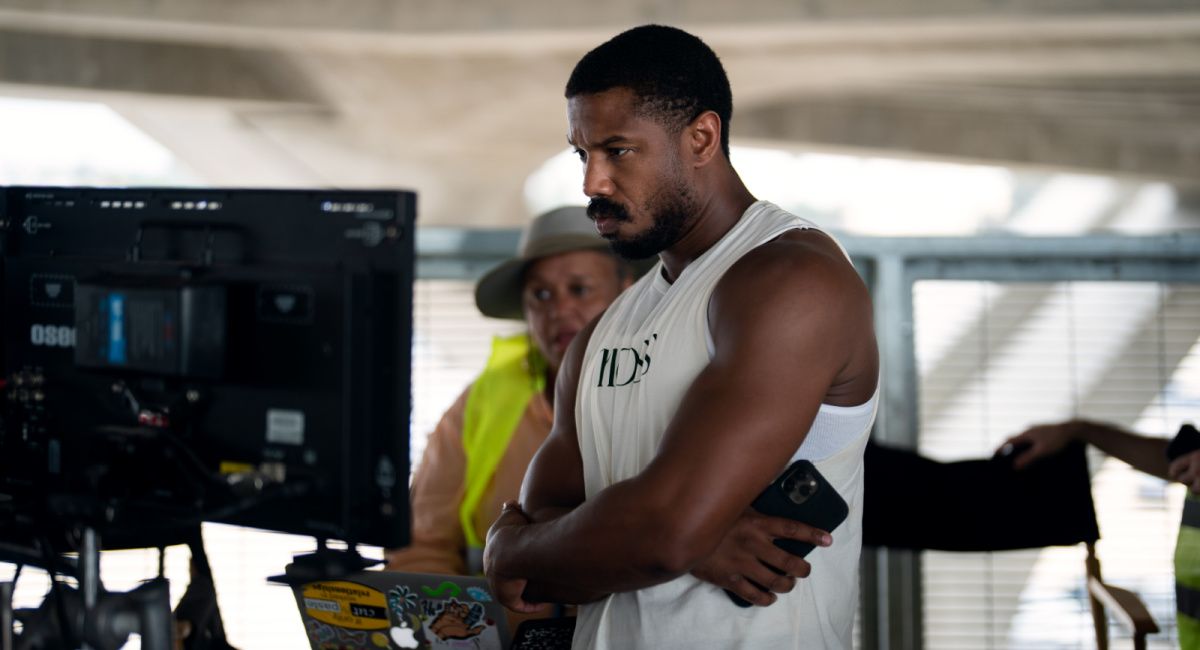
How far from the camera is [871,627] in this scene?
152 inches

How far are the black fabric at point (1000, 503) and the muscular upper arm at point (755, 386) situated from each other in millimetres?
1446

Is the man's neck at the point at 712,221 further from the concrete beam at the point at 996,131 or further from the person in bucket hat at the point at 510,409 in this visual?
the concrete beam at the point at 996,131

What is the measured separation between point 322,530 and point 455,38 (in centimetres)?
586

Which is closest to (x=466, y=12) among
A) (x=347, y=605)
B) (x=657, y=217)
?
(x=347, y=605)

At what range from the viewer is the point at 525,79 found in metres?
8.24

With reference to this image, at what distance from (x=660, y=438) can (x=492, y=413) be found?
146cm

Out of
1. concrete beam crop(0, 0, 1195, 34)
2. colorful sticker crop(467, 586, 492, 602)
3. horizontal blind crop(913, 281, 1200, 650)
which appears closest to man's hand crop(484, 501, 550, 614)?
colorful sticker crop(467, 586, 492, 602)

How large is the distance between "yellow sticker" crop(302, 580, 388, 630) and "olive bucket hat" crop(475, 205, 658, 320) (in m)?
1.21

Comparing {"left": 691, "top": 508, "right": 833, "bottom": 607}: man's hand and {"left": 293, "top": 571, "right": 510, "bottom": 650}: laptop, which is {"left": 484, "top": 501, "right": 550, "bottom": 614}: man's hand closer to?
{"left": 293, "top": 571, "right": 510, "bottom": 650}: laptop

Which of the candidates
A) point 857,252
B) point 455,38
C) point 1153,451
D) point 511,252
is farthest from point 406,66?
point 1153,451

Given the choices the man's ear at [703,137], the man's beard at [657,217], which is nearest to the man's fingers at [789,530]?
the man's beard at [657,217]

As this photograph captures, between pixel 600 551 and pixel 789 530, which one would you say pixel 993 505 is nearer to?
pixel 789 530

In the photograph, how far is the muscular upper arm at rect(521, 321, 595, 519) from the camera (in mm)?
2070

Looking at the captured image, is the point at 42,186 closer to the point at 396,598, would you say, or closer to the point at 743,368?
the point at 396,598
